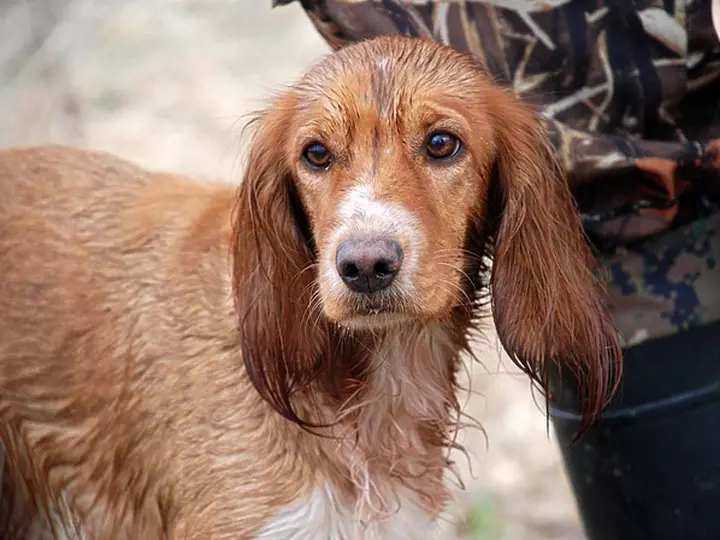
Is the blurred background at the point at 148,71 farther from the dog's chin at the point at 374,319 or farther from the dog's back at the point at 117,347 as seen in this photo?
the dog's chin at the point at 374,319

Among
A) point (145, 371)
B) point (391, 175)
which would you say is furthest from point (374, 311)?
point (145, 371)

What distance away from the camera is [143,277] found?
131 inches

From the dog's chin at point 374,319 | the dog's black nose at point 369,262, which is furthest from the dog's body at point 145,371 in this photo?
the dog's black nose at point 369,262

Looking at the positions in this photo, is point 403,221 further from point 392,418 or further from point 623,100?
point 623,100

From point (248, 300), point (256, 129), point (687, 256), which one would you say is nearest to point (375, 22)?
point (256, 129)

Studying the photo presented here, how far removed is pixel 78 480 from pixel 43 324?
45 centimetres

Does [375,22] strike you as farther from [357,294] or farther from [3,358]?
[3,358]

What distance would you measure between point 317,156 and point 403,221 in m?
0.34

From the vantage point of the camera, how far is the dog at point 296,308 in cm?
272

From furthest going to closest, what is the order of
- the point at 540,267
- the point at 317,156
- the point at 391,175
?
1. the point at 540,267
2. the point at 317,156
3. the point at 391,175

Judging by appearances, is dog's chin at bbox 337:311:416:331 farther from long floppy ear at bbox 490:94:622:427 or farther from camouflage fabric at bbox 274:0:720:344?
camouflage fabric at bbox 274:0:720:344

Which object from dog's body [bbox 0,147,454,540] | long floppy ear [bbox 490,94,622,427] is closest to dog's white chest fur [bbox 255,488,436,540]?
dog's body [bbox 0,147,454,540]

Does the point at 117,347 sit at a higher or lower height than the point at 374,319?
lower

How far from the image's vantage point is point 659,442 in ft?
11.6
